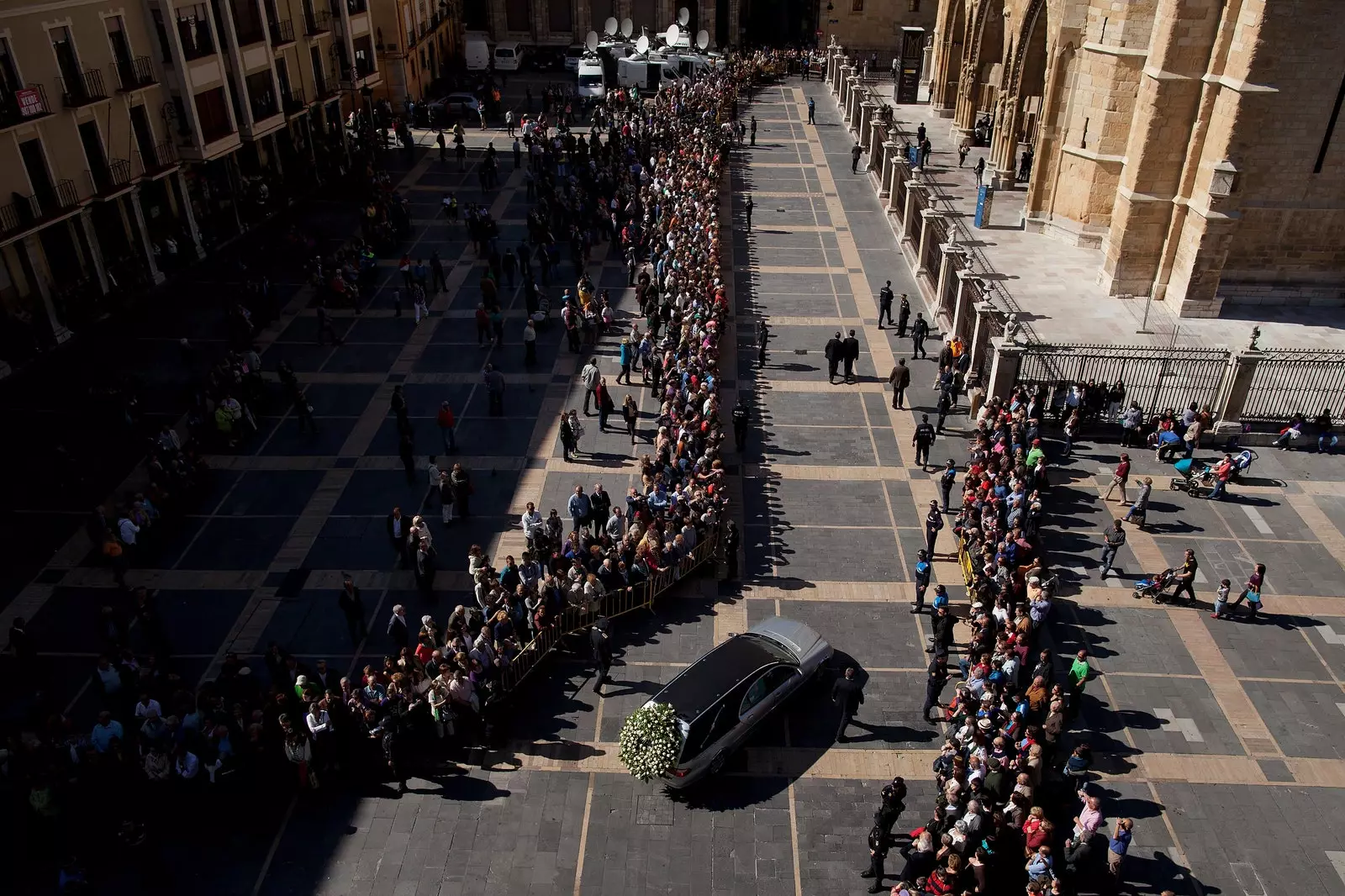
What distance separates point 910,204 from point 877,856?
2723 centimetres

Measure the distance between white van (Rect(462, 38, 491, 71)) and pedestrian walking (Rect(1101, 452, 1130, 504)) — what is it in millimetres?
56594

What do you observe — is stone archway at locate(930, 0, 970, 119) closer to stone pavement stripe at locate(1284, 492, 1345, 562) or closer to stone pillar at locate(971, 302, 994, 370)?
stone pillar at locate(971, 302, 994, 370)

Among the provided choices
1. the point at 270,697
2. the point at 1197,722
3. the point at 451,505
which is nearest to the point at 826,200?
the point at 451,505

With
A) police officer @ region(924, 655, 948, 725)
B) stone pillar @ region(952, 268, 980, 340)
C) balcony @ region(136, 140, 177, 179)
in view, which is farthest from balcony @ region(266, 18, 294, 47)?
police officer @ region(924, 655, 948, 725)

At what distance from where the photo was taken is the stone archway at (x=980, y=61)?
46.8 meters

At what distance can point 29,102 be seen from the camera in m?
27.8

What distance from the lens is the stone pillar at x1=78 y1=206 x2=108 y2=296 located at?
31141 mm

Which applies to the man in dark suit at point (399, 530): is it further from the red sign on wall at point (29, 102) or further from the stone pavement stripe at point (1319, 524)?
the stone pavement stripe at point (1319, 524)

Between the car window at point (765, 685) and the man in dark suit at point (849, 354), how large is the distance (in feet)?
42.7

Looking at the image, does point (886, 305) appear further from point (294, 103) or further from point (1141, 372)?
point (294, 103)

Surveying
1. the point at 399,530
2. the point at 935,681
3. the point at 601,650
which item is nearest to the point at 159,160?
the point at 399,530

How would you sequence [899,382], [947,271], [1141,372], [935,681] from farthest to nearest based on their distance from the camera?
[947,271], [899,382], [1141,372], [935,681]

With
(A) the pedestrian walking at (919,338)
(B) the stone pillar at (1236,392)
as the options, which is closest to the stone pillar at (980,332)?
(A) the pedestrian walking at (919,338)

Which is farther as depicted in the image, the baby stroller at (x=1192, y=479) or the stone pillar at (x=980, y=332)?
the stone pillar at (x=980, y=332)
